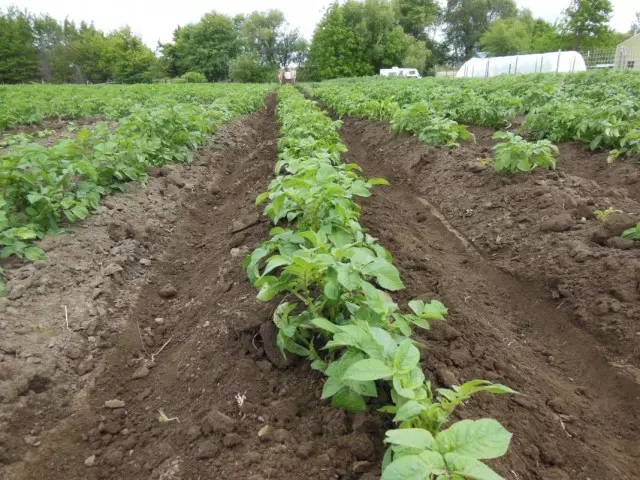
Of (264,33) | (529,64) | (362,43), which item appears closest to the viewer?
(529,64)

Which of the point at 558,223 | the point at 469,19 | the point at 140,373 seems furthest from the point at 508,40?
the point at 140,373

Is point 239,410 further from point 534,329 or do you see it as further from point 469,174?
point 469,174

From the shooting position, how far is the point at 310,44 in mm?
64812

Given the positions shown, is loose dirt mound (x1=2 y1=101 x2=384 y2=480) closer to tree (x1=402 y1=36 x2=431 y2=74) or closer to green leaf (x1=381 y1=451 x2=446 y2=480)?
green leaf (x1=381 y1=451 x2=446 y2=480)

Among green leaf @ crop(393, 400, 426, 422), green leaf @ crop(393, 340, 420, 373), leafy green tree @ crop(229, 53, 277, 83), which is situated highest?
leafy green tree @ crop(229, 53, 277, 83)

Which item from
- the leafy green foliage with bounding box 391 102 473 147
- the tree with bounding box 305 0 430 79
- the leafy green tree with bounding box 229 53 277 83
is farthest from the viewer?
the leafy green tree with bounding box 229 53 277 83

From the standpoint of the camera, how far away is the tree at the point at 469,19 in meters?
76.5

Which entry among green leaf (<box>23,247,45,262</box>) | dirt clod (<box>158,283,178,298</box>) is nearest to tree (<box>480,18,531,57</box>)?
dirt clod (<box>158,283,178,298</box>)

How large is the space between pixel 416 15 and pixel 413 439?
241 ft

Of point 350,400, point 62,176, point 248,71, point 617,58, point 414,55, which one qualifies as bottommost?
point 350,400

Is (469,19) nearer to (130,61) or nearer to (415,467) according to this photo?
(130,61)

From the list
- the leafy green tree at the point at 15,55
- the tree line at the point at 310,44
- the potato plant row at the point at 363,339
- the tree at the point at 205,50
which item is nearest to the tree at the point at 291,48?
the tree line at the point at 310,44

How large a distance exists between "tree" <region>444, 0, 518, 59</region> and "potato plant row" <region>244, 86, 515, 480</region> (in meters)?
83.5

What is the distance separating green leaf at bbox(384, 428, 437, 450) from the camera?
1229mm
